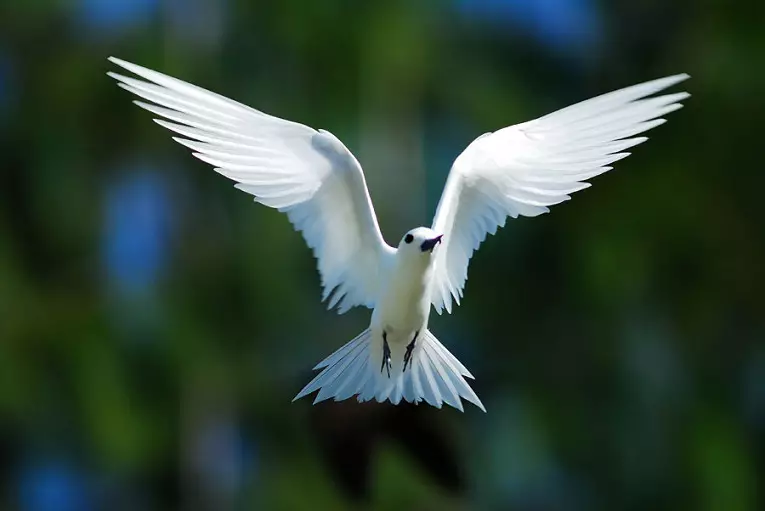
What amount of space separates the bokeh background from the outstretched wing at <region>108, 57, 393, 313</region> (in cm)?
186

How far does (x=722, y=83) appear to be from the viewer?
468cm

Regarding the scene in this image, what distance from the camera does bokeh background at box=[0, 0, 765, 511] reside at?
4316 millimetres

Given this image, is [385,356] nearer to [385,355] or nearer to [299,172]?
[385,355]

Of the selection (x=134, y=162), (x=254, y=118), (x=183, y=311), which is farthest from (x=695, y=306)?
(x=254, y=118)

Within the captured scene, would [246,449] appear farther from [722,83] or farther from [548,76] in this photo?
[722,83]

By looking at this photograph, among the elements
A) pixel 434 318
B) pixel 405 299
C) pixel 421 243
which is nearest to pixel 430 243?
pixel 421 243

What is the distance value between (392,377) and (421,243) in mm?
293

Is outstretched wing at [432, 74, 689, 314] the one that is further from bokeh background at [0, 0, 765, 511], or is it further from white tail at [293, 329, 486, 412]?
bokeh background at [0, 0, 765, 511]

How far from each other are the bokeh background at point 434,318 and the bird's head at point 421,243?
6.73 ft

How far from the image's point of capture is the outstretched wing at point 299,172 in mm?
2049

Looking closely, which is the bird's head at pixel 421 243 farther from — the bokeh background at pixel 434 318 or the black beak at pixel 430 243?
the bokeh background at pixel 434 318

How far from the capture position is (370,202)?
83.6 inches

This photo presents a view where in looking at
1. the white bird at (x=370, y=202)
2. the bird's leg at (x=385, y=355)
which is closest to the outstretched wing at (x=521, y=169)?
the white bird at (x=370, y=202)

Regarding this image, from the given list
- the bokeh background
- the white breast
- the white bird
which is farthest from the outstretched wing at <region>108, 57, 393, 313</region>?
the bokeh background
